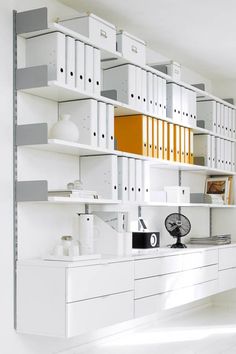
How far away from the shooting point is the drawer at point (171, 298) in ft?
13.6

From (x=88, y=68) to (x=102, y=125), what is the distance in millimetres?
385

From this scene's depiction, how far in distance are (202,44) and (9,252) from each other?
103 inches

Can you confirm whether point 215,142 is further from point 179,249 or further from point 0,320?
point 0,320

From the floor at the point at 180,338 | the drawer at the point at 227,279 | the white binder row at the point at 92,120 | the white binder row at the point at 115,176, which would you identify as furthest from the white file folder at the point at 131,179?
the drawer at the point at 227,279

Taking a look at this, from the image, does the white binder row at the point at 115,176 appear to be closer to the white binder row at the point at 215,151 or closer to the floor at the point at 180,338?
the floor at the point at 180,338

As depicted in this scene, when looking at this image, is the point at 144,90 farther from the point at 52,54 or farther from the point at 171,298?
the point at 171,298

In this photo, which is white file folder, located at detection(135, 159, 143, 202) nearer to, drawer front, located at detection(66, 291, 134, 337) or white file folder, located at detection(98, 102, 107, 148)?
white file folder, located at detection(98, 102, 107, 148)

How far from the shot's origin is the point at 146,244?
14.8ft

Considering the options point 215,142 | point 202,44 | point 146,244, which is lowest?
point 146,244

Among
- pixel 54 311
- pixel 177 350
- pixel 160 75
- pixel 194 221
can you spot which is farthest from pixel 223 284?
pixel 54 311

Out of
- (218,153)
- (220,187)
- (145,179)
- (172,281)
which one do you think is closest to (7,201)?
(145,179)

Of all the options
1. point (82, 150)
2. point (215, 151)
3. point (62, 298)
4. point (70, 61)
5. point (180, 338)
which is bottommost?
point (180, 338)

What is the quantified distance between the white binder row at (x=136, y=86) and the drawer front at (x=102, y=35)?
28 centimetres

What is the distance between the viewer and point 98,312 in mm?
3641
